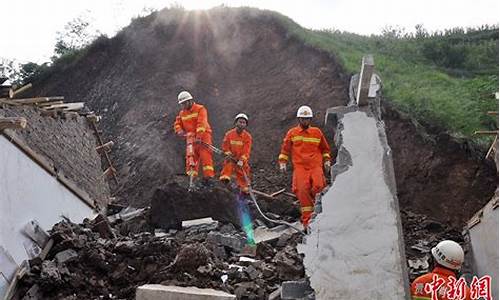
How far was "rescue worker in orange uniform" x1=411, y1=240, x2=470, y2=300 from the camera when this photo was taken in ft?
15.6

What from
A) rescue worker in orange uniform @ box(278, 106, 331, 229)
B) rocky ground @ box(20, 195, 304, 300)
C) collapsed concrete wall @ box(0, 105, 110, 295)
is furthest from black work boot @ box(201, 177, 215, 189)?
collapsed concrete wall @ box(0, 105, 110, 295)

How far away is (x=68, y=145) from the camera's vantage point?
1088 cm

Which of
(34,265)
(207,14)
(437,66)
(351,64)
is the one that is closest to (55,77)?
(207,14)

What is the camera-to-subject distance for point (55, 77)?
2159cm

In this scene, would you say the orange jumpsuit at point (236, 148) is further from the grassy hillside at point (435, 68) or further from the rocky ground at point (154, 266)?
the grassy hillside at point (435, 68)

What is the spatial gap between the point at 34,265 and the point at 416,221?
5690 millimetres

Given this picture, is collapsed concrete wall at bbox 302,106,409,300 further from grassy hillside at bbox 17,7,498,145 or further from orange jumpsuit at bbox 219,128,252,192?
grassy hillside at bbox 17,7,498,145

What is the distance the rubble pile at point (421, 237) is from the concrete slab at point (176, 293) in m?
2.52

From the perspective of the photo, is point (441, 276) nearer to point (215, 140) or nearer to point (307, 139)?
point (307, 139)

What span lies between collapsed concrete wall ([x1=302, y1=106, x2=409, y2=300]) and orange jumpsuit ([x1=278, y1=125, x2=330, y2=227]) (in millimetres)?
1842

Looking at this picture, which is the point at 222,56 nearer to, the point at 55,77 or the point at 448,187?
the point at 55,77

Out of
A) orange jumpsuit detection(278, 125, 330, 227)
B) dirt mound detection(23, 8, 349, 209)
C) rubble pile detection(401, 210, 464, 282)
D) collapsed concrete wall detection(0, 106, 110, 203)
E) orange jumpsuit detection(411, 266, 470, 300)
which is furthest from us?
dirt mound detection(23, 8, 349, 209)

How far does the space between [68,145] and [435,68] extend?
35.2 ft

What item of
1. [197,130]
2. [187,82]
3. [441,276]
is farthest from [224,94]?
[441,276]
